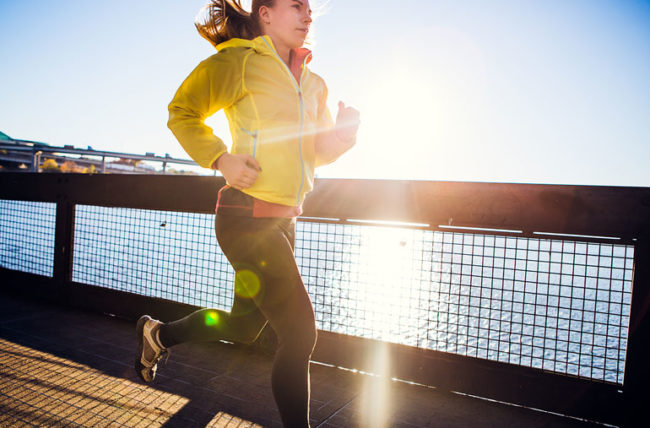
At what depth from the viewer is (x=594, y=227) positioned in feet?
7.00

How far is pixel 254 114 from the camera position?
146cm

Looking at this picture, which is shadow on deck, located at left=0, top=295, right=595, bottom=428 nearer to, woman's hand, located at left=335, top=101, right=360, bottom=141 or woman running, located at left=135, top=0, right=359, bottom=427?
woman running, located at left=135, top=0, right=359, bottom=427

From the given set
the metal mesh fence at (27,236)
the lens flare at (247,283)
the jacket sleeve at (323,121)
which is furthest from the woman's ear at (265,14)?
the metal mesh fence at (27,236)

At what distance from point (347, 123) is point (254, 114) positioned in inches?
15.1

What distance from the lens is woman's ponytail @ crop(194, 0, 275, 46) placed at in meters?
1.73

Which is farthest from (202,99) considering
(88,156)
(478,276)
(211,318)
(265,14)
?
(88,156)

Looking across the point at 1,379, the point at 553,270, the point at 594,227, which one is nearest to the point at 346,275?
the point at 553,270

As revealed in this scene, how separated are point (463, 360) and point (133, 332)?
2.65 metres

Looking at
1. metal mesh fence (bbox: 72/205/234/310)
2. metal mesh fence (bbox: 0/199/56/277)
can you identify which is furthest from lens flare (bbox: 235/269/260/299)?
metal mesh fence (bbox: 0/199/56/277)

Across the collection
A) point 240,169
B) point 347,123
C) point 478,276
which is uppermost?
point 347,123

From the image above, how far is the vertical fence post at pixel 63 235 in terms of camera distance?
12.7 feet

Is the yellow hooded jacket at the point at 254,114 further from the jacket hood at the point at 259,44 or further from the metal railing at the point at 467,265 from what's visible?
the metal railing at the point at 467,265

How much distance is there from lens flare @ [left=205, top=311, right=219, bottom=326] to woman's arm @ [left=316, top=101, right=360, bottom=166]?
0.79 m

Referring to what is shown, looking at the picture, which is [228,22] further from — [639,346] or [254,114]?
[639,346]
